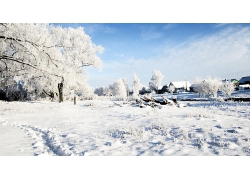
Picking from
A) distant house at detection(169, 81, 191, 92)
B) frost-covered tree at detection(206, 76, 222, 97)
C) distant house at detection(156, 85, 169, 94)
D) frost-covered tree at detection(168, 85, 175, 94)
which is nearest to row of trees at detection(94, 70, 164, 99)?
distant house at detection(156, 85, 169, 94)

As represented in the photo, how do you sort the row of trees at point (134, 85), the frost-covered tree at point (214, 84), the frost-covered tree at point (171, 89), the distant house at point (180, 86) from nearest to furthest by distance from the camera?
the frost-covered tree at point (214, 84)
the row of trees at point (134, 85)
the frost-covered tree at point (171, 89)
the distant house at point (180, 86)

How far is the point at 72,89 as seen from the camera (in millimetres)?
23250

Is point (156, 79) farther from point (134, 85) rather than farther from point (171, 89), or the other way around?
point (134, 85)

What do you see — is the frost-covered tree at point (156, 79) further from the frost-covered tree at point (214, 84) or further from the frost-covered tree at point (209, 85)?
the frost-covered tree at point (214, 84)

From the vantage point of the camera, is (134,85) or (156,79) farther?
(134,85)

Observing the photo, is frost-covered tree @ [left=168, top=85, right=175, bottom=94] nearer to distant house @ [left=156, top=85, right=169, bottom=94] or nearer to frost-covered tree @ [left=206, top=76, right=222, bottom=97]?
distant house @ [left=156, top=85, right=169, bottom=94]

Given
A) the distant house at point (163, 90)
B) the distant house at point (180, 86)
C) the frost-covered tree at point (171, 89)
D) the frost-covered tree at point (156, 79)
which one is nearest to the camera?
the frost-covered tree at point (156, 79)

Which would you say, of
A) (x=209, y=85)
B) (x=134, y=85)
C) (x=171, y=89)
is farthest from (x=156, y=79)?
(x=209, y=85)

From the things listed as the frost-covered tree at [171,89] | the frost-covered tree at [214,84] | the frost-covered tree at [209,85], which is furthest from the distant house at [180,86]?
→ the frost-covered tree at [214,84]

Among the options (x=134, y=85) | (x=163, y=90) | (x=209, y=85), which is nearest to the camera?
(x=209, y=85)

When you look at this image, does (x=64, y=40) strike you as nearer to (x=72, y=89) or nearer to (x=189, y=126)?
(x=72, y=89)
